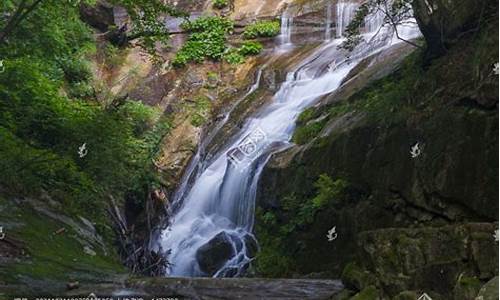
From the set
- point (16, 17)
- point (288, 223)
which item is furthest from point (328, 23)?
point (16, 17)

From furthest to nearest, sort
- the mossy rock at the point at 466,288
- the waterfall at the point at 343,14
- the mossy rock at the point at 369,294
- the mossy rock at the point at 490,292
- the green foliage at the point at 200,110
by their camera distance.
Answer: the waterfall at the point at 343,14, the green foliage at the point at 200,110, the mossy rock at the point at 369,294, the mossy rock at the point at 466,288, the mossy rock at the point at 490,292

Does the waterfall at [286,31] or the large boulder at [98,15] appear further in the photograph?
the waterfall at [286,31]

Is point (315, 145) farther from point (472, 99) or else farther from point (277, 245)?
point (472, 99)

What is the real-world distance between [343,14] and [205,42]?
5.09 m

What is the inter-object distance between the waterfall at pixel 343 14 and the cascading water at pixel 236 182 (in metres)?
2.73

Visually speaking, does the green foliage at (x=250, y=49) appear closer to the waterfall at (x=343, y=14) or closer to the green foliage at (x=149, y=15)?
the waterfall at (x=343, y=14)

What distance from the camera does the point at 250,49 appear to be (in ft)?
70.0

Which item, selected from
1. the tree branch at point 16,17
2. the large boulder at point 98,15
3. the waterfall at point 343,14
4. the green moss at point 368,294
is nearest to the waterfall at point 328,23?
the waterfall at point 343,14

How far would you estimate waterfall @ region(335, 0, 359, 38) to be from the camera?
21.1 meters

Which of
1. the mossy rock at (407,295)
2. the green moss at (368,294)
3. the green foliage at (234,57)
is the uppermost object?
the green foliage at (234,57)

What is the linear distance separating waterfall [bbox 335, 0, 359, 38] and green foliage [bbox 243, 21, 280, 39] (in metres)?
2.27

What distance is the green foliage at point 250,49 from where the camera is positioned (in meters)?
21.3

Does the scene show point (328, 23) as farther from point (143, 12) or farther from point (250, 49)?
point (143, 12)

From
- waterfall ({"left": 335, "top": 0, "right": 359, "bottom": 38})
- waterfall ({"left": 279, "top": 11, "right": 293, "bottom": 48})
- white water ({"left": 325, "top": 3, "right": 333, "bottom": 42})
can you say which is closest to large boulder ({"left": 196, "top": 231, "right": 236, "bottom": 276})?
waterfall ({"left": 279, "top": 11, "right": 293, "bottom": 48})
